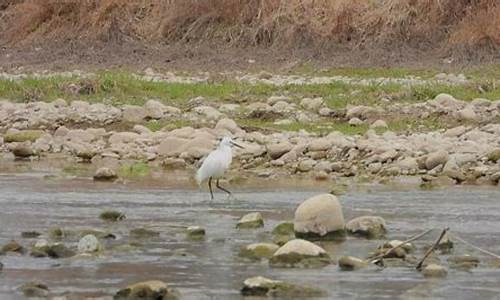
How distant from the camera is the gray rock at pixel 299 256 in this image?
1034 centimetres

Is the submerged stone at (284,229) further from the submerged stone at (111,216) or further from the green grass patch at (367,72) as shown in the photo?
the green grass patch at (367,72)

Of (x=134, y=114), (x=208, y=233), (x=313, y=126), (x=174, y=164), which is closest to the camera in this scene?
(x=208, y=233)

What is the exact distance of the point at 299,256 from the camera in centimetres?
1034

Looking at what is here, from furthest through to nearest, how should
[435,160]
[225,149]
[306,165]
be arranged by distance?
[306,165], [435,160], [225,149]

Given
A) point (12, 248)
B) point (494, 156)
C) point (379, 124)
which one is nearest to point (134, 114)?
point (379, 124)

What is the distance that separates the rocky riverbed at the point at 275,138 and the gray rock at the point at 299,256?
17.3 ft

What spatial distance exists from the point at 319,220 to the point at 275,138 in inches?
264

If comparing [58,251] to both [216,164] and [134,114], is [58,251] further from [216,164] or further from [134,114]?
[134,114]

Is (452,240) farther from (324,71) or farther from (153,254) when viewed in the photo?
(324,71)

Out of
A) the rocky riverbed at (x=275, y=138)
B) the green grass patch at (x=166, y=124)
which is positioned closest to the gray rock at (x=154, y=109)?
the rocky riverbed at (x=275, y=138)

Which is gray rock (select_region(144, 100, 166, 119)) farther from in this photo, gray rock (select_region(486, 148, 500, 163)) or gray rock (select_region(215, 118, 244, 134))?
gray rock (select_region(486, 148, 500, 163))

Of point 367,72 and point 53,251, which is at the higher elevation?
point 53,251

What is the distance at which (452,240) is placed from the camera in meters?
11.4

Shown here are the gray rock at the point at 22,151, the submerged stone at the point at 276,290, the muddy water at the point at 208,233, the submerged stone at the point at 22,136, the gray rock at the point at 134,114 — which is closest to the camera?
the submerged stone at the point at 276,290
